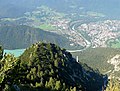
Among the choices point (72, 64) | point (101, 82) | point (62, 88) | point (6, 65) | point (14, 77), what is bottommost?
point (101, 82)

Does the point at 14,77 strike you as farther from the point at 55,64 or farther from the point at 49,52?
the point at 49,52

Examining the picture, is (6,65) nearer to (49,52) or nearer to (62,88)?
(62,88)

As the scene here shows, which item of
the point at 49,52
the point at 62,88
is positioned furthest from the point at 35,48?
the point at 62,88

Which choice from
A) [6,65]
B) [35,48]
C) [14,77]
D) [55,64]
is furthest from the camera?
[35,48]

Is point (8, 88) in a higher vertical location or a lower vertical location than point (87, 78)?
Answer: higher

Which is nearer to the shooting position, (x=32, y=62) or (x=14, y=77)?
(x=14, y=77)

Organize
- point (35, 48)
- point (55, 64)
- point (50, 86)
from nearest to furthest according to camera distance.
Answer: point (50, 86), point (55, 64), point (35, 48)
